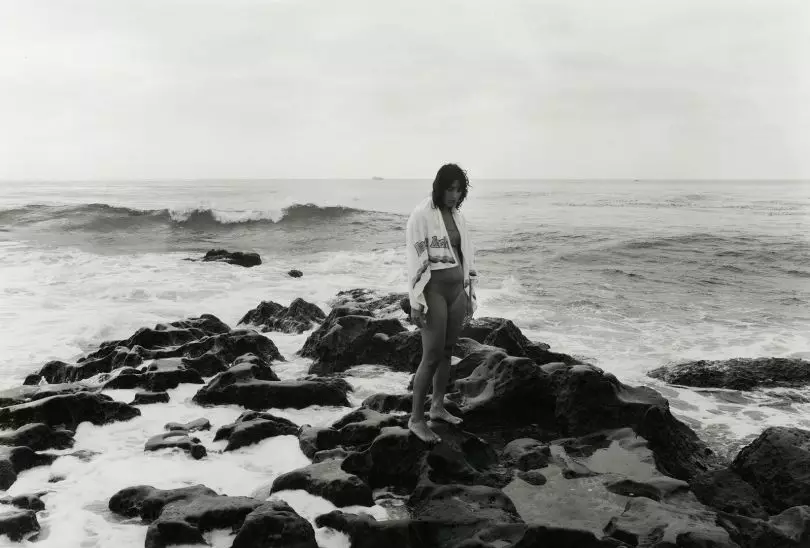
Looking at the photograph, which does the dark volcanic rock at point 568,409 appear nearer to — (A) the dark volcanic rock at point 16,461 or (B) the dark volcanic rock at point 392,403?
(B) the dark volcanic rock at point 392,403

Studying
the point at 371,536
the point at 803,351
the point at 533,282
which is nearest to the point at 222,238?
the point at 533,282

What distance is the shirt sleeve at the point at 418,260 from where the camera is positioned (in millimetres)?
4371

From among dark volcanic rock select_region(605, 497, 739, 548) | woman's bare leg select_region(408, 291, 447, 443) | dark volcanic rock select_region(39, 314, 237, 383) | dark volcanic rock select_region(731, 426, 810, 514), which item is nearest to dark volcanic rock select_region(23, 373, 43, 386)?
dark volcanic rock select_region(39, 314, 237, 383)

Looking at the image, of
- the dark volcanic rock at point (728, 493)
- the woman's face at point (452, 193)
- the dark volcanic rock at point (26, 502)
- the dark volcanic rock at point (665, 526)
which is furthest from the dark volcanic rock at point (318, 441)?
the dark volcanic rock at point (728, 493)

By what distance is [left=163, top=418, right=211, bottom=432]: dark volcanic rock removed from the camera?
5211 mm

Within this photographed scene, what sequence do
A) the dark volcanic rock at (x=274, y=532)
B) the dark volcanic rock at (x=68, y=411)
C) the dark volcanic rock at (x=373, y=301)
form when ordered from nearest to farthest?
the dark volcanic rock at (x=274, y=532), the dark volcanic rock at (x=68, y=411), the dark volcanic rock at (x=373, y=301)

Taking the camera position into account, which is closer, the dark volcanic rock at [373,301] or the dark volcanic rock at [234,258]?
the dark volcanic rock at [373,301]

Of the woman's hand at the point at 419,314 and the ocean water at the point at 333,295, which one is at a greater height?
the woman's hand at the point at 419,314

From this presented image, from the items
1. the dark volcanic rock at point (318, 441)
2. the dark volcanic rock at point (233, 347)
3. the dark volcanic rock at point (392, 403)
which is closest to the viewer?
the dark volcanic rock at point (318, 441)

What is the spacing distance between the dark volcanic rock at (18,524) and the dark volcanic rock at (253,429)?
1459mm

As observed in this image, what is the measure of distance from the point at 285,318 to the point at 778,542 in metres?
7.33

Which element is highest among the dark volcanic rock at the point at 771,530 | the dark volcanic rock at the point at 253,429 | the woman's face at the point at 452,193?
the woman's face at the point at 452,193

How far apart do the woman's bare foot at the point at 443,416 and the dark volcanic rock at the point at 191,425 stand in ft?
6.32

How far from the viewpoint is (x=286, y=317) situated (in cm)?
960
